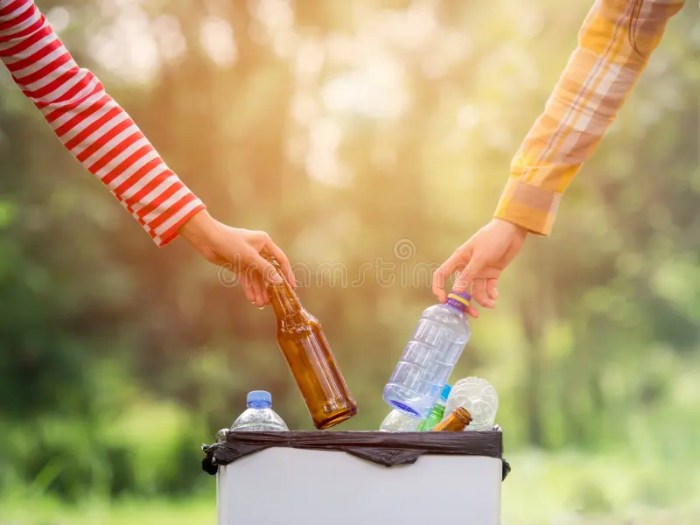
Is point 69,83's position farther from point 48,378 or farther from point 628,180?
point 628,180

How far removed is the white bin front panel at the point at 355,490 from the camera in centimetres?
106

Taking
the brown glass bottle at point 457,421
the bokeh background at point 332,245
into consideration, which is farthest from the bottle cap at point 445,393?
the bokeh background at point 332,245

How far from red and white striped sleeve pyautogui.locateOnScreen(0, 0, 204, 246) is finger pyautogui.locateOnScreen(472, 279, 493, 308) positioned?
0.45m

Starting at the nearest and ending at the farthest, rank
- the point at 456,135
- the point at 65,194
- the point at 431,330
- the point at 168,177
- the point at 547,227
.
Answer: the point at 168,177, the point at 547,227, the point at 431,330, the point at 65,194, the point at 456,135

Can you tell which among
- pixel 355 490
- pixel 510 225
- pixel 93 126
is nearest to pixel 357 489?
pixel 355 490

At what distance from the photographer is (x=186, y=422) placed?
11.0ft

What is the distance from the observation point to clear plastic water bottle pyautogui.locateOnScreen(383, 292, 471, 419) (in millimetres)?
1372

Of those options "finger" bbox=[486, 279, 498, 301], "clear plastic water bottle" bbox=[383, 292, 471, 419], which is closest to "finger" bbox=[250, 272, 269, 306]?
"clear plastic water bottle" bbox=[383, 292, 471, 419]

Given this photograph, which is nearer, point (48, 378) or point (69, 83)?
point (69, 83)

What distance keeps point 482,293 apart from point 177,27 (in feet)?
7.77

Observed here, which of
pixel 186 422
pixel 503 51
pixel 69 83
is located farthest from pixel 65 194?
pixel 69 83

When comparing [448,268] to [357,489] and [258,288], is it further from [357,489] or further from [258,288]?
[357,489]

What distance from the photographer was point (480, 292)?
1374mm

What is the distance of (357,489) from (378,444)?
6 centimetres
